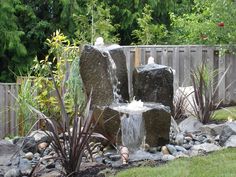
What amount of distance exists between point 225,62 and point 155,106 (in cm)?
450

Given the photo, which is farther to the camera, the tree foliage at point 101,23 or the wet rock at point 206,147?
the tree foliage at point 101,23

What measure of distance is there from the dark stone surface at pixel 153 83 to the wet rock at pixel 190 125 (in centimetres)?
53

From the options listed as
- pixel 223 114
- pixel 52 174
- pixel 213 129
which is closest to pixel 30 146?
pixel 52 174

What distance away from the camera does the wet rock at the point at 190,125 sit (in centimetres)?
732

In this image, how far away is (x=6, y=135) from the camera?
903 centimetres

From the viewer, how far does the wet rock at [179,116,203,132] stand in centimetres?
732

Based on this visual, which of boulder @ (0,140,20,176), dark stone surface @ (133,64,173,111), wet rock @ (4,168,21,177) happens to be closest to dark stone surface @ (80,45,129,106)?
dark stone surface @ (133,64,173,111)

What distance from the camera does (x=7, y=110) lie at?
9.13m

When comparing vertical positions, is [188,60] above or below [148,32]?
below

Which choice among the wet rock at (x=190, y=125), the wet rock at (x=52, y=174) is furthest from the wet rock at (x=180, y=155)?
the wet rock at (x=190, y=125)

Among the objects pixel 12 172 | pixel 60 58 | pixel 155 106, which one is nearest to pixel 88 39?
pixel 60 58

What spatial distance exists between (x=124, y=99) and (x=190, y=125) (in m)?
1.16

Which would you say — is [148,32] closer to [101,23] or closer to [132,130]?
[101,23]

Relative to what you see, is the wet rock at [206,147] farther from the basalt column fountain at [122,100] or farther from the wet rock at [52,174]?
the wet rock at [52,174]
